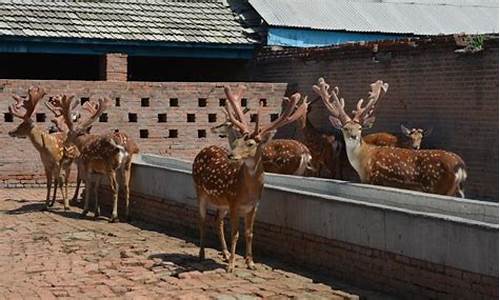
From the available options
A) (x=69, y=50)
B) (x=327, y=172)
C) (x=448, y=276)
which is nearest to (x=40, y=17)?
(x=69, y=50)

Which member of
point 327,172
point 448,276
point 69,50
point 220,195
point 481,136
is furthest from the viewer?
point 69,50

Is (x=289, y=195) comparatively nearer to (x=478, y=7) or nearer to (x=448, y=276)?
(x=448, y=276)

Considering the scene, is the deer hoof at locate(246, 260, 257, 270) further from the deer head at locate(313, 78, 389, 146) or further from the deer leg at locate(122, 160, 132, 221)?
the deer leg at locate(122, 160, 132, 221)

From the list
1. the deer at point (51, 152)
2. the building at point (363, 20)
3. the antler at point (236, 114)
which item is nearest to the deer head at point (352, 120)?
the antler at point (236, 114)

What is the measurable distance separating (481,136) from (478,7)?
40.0 ft

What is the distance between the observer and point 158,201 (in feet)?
40.2

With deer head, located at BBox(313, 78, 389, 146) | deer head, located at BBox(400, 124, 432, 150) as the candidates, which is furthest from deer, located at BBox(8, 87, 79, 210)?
deer head, located at BBox(400, 124, 432, 150)

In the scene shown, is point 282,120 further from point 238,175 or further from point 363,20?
point 363,20

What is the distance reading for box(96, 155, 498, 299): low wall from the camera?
721 cm

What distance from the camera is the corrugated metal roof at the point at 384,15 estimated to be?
22.1 metres

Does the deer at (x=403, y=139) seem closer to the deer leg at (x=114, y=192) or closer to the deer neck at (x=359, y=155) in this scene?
the deer neck at (x=359, y=155)

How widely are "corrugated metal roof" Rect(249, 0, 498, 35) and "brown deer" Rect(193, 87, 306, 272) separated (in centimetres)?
1199

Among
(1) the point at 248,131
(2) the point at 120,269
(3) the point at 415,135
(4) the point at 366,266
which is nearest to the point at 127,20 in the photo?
(3) the point at 415,135

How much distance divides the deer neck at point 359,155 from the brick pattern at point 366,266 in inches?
61.1
